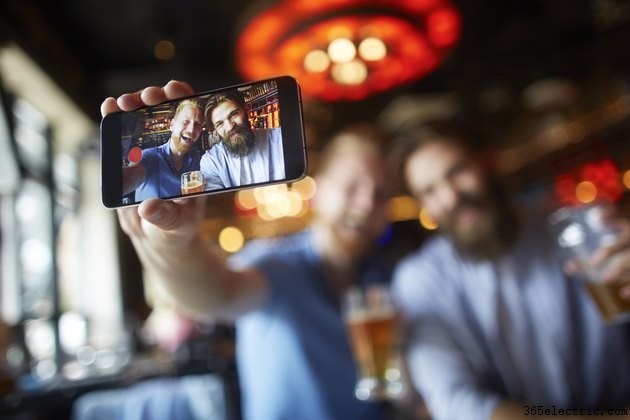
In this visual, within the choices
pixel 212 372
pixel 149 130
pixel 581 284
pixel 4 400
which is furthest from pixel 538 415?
pixel 4 400

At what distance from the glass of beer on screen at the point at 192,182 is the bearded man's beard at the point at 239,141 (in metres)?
0.04

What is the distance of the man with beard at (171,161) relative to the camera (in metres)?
0.46

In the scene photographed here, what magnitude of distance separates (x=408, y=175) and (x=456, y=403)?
1.68ft

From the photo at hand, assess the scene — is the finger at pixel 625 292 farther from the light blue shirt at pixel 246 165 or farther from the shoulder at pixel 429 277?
the light blue shirt at pixel 246 165

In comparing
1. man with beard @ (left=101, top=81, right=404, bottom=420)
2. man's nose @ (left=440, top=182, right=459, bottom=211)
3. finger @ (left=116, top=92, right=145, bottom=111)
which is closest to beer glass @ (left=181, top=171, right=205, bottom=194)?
finger @ (left=116, top=92, right=145, bottom=111)

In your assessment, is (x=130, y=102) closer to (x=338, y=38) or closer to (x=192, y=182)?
(x=192, y=182)

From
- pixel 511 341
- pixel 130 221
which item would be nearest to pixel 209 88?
pixel 130 221

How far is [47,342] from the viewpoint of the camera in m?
2.72

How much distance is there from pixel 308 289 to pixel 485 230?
42 centimetres

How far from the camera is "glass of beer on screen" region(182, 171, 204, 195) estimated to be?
1.50ft

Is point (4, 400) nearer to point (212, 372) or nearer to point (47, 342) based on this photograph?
point (212, 372)

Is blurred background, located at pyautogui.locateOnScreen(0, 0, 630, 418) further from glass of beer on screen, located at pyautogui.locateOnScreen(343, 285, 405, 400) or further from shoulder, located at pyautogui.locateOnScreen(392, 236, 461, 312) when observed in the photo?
glass of beer on screen, located at pyautogui.locateOnScreen(343, 285, 405, 400)

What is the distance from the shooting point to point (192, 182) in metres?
0.46

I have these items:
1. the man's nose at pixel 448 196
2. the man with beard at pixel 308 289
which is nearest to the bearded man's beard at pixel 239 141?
the man with beard at pixel 308 289
